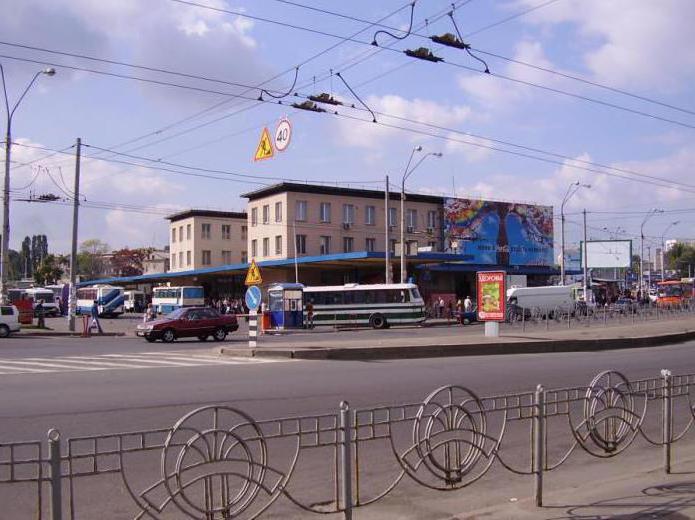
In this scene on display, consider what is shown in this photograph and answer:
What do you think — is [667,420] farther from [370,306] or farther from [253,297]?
[370,306]

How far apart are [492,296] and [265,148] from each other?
1246cm

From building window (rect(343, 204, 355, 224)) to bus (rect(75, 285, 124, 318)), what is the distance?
71.1ft

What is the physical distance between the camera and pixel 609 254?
73.1m

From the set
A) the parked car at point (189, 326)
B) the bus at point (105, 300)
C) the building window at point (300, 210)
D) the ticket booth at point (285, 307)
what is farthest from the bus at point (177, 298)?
the parked car at point (189, 326)

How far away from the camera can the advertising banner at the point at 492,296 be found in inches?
1134

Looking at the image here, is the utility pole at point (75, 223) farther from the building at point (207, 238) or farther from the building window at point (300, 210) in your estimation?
the building at point (207, 238)

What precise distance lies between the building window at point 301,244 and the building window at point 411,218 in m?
10.4

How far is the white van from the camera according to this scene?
176ft

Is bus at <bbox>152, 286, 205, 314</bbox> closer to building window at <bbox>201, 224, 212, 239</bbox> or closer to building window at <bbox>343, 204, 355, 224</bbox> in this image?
building window at <bbox>201, 224, 212, 239</bbox>

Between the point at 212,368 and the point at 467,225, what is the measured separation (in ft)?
182

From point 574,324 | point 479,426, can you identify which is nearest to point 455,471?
point 479,426

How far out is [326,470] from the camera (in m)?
8.05

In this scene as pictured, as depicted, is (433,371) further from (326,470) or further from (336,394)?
(326,470)

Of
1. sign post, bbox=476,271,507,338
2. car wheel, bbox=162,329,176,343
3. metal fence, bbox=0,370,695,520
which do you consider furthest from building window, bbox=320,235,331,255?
metal fence, bbox=0,370,695,520
